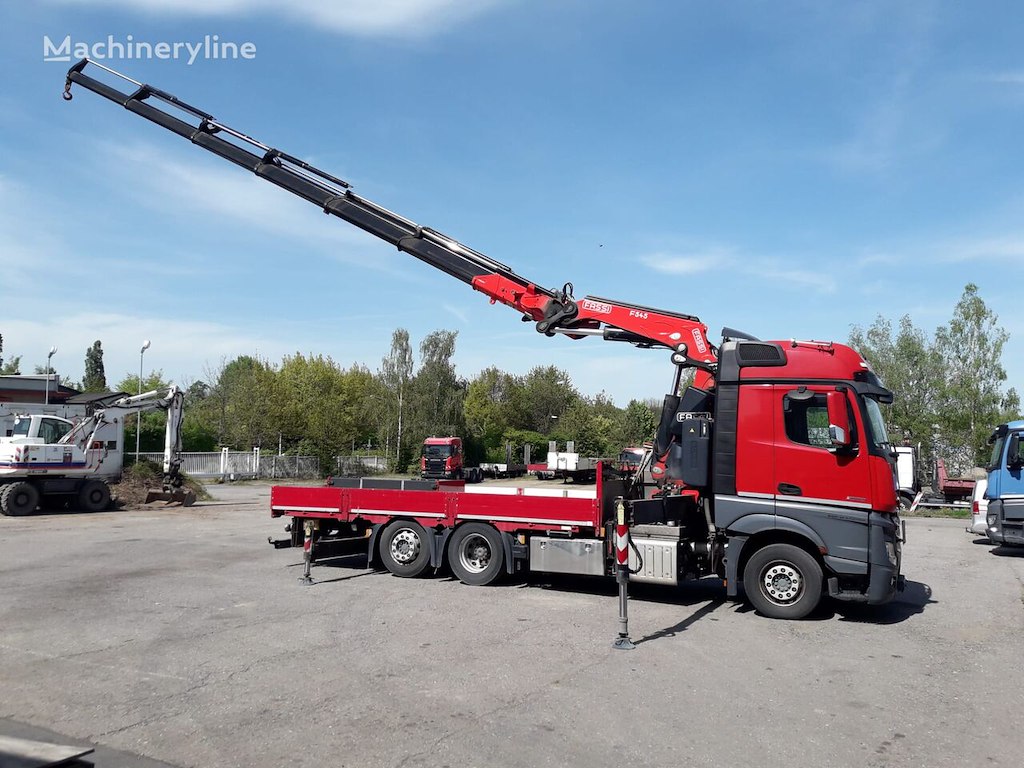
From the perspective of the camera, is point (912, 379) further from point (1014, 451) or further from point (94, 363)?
point (94, 363)

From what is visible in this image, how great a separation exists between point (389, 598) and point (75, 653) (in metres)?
4.01

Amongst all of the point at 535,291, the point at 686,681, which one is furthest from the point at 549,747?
the point at 535,291

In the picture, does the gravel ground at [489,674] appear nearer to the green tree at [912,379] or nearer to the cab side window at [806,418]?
the cab side window at [806,418]

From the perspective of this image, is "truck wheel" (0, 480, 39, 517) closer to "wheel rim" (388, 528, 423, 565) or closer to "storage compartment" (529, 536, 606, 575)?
"wheel rim" (388, 528, 423, 565)

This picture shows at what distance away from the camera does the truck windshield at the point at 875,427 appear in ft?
31.9

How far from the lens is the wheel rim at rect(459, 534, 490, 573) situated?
474 inches

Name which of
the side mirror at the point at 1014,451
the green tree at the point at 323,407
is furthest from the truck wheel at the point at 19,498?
the green tree at the point at 323,407

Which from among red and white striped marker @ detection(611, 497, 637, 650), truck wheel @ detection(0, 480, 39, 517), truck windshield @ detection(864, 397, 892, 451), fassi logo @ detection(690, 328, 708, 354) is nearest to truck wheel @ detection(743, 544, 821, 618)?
truck windshield @ detection(864, 397, 892, 451)

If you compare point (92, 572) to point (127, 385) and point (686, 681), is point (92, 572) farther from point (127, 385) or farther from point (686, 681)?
point (127, 385)

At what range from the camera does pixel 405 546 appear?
12.5 metres

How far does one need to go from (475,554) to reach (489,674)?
4861 millimetres

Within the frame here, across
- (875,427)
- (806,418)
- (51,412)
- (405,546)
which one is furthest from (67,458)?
(875,427)

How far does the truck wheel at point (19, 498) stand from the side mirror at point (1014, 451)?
25750 millimetres

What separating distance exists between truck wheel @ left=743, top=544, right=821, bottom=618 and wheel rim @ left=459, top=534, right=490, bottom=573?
3890mm
